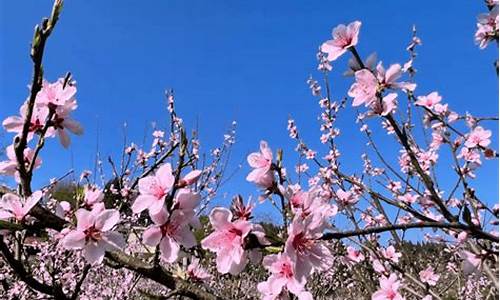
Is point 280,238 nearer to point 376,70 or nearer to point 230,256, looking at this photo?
point 230,256

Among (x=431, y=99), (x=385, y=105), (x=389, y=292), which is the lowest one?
(x=389, y=292)

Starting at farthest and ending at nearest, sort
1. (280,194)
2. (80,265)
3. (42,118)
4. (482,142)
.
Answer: (80,265), (482,142), (42,118), (280,194)

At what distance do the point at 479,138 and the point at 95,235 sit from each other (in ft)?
8.46

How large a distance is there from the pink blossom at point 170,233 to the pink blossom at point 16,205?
297mm

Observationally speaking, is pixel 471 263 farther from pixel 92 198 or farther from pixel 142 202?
pixel 92 198

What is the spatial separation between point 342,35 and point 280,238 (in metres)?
0.78

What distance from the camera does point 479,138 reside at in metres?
2.99

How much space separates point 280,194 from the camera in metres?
1.36

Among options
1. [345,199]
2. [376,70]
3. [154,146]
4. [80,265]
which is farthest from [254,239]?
[154,146]

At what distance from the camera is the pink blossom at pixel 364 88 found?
1.54 meters

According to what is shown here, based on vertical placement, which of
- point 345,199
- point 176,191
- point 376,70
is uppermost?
point 345,199

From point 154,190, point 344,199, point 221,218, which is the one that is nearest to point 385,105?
point 221,218

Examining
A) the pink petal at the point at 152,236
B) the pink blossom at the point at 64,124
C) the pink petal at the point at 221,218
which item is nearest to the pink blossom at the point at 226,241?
the pink petal at the point at 221,218

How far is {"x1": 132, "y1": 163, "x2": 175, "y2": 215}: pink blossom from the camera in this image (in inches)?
47.9
